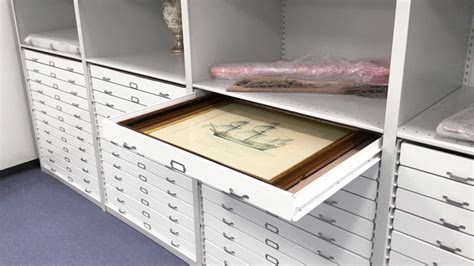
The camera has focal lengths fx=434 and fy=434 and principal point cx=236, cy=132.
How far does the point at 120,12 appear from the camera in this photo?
7.21 ft

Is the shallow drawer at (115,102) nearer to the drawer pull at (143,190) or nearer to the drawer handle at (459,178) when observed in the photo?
the drawer pull at (143,190)

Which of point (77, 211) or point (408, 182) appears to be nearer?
point (408, 182)

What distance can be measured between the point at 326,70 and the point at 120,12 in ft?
3.87

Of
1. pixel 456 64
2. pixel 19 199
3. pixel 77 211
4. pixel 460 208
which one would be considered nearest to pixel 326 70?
pixel 456 64

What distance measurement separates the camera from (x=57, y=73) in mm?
2400

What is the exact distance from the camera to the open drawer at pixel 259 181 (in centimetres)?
87

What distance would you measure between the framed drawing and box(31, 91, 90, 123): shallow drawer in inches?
41.3

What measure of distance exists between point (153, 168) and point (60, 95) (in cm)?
87

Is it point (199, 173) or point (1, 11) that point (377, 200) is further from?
point (1, 11)

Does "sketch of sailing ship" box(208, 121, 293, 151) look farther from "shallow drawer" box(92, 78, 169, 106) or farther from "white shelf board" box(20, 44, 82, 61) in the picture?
"white shelf board" box(20, 44, 82, 61)

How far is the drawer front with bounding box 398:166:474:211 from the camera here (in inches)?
40.9

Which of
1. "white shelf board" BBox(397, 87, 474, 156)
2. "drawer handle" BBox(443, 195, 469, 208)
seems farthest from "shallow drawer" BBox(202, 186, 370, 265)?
"white shelf board" BBox(397, 87, 474, 156)

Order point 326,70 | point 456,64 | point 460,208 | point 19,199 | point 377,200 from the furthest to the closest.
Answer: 1. point 19,199
2. point 326,70
3. point 456,64
4. point 377,200
5. point 460,208

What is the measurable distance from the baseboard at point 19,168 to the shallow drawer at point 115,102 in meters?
1.12
